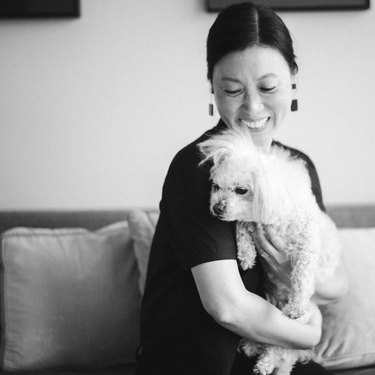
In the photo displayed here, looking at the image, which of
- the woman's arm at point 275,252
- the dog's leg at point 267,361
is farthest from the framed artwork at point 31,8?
the dog's leg at point 267,361

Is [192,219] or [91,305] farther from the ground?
[192,219]

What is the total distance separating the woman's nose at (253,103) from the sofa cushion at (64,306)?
0.84m

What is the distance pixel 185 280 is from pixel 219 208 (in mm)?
228

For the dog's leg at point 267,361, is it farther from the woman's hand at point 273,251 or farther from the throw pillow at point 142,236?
the throw pillow at point 142,236

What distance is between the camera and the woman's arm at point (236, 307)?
3.74 ft

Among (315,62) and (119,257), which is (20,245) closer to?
(119,257)

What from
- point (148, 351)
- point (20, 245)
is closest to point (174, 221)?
point (148, 351)

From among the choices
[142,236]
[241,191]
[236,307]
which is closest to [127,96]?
[142,236]

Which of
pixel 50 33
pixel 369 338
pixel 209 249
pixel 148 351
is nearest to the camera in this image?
pixel 209 249

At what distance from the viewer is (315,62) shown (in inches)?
89.0

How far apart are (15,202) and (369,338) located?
166cm

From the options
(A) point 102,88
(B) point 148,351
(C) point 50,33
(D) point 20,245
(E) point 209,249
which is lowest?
(B) point 148,351

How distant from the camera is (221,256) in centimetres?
114

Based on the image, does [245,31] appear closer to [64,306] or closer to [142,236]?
[142,236]
